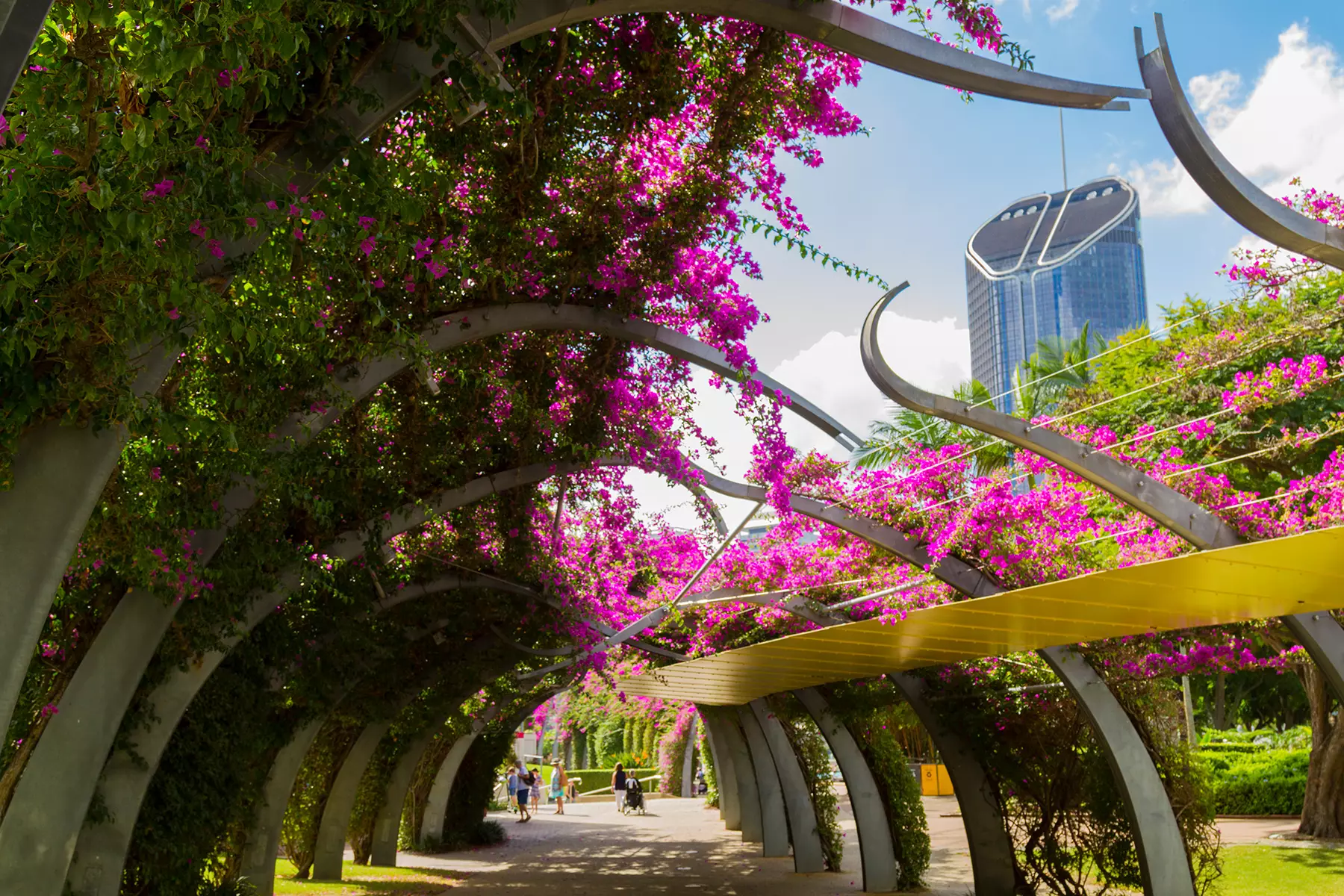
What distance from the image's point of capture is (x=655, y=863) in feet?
55.6

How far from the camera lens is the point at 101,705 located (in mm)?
5457

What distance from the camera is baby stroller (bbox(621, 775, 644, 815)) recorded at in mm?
30062

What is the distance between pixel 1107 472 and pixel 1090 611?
921 mm

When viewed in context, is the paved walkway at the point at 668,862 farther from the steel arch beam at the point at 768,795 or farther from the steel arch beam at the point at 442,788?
the steel arch beam at the point at 442,788

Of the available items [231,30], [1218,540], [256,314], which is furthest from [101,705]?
[1218,540]

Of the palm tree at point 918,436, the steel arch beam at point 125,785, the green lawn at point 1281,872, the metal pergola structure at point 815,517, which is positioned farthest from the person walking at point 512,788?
the steel arch beam at point 125,785

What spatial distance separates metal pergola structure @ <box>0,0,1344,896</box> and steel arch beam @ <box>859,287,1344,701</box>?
0.01 meters

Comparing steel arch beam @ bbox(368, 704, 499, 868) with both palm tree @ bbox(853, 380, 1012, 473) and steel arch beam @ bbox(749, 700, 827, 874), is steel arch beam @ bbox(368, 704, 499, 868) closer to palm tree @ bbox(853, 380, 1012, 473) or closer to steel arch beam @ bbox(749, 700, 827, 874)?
steel arch beam @ bbox(749, 700, 827, 874)

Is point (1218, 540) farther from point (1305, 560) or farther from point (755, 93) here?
point (755, 93)

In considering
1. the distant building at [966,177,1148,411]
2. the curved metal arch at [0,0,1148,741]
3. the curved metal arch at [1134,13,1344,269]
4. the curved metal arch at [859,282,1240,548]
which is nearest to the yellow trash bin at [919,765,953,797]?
the curved metal arch at [859,282,1240,548]

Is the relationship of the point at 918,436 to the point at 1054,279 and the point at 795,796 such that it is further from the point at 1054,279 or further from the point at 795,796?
the point at 1054,279

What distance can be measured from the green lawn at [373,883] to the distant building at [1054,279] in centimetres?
6222

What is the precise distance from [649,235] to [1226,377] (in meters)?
10.5

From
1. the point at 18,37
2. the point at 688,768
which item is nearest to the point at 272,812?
the point at 18,37
